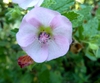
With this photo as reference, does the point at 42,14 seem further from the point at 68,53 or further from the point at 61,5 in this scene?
the point at 68,53

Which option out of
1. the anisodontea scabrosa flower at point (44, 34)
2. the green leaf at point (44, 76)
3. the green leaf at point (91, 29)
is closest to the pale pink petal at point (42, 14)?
the anisodontea scabrosa flower at point (44, 34)

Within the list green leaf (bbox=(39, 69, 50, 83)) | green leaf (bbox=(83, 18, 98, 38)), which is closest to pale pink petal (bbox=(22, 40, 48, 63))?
green leaf (bbox=(83, 18, 98, 38))

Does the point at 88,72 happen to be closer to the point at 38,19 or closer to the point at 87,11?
the point at 87,11

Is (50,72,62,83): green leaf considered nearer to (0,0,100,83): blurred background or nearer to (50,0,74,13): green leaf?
(0,0,100,83): blurred background

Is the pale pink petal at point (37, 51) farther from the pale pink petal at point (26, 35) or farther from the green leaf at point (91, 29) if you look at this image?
the green leaf at point (91, 29)

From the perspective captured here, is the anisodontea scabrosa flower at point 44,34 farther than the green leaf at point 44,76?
No

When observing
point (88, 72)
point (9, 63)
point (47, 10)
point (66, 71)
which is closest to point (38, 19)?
point (47, 10)
